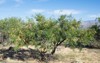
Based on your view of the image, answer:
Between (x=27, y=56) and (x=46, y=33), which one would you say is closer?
(x=46, y=33)

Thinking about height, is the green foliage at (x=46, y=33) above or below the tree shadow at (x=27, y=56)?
above

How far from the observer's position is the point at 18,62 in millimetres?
33500

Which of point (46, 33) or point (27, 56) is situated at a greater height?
point (46, 33)

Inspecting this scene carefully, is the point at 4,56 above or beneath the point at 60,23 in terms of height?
beneath

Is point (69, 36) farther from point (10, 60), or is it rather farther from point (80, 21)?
point (10, 60)

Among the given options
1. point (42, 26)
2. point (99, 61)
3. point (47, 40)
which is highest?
point (42, 26)

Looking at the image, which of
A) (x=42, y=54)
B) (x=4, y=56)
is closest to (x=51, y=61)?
(x=42, y=54)

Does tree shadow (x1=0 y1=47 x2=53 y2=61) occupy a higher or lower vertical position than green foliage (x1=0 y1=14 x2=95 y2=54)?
lower

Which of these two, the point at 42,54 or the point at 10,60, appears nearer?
the point at 10,60

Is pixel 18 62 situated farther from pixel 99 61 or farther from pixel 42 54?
pixel 99 61

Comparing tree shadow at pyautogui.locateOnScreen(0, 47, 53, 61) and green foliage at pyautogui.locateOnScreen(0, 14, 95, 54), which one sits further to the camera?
tree shadow at pyautogui.locateOnScreen(0, 47, 53, 61)

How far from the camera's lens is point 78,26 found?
36375 mm

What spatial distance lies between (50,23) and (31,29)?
3036mm

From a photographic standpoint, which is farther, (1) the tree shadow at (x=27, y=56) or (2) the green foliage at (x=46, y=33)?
(1) the tree shadow at (x=27, y=56)
